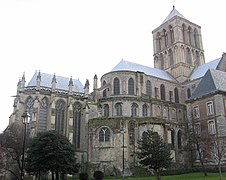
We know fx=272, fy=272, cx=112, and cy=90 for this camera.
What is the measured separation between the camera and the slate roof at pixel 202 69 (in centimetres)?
5739

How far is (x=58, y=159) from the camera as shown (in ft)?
108

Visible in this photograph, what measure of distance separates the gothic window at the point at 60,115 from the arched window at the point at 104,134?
8.52 metres

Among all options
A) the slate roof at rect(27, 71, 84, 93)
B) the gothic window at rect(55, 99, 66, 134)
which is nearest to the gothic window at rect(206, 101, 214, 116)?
the gothic window at rect(55, 99, 66, 134)

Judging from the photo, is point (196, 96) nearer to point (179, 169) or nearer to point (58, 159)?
point (179, 169)

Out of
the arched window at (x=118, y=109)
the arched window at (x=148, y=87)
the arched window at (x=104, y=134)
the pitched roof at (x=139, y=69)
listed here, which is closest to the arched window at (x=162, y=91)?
the pitched roof at (x=139, y=69)

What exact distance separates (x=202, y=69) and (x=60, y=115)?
109ft

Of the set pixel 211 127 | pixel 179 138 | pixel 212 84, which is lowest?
pixel 179 138

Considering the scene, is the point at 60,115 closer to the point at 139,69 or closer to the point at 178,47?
the point at 139,69

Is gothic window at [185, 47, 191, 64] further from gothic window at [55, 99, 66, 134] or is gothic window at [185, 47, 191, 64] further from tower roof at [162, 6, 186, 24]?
gothic window at [55, 99, 66, 134]

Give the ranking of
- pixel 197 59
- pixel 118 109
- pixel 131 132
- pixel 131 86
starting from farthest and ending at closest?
pixel 197 59, pixel 131 86, pixel 118 109, pixel 131 132

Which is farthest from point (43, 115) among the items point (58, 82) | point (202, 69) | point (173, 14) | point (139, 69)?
point (173, 14)

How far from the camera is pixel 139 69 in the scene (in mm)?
56719

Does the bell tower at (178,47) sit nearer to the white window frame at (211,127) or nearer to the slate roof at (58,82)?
the white window frame at (211,127)

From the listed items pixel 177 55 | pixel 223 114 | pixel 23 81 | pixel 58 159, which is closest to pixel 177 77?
pixel 177 55
